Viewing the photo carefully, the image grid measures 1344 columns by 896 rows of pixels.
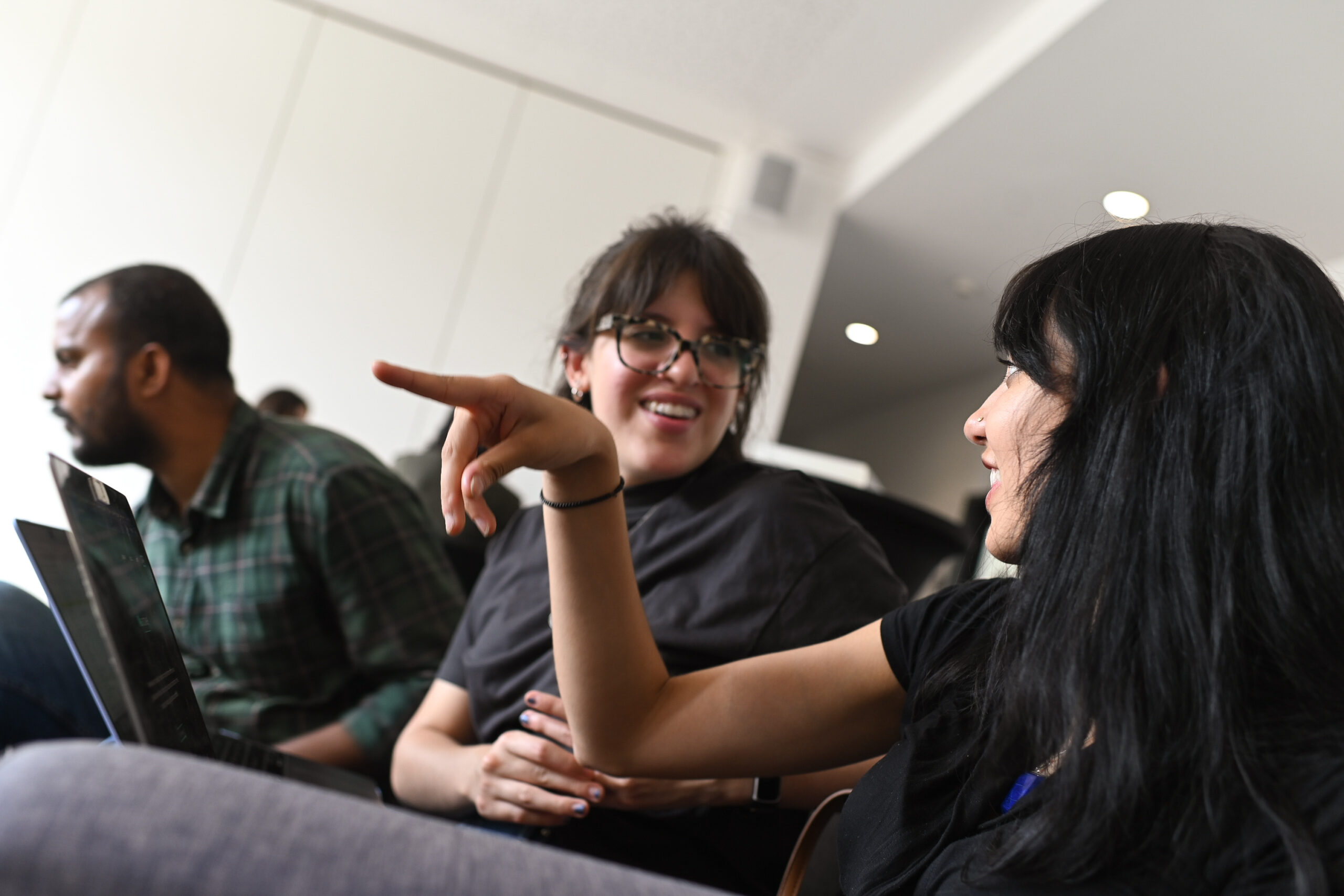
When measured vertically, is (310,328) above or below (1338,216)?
below

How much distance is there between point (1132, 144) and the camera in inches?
138

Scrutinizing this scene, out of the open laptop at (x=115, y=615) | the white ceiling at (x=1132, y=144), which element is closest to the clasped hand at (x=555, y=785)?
the open laptop at (x=115, y=615)

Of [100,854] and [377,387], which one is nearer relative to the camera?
[100,854]

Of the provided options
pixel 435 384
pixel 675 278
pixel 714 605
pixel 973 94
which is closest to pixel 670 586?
pixel 714 605

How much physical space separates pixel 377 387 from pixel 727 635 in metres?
3.18

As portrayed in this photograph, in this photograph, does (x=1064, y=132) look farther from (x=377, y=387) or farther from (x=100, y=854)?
(x=100, y=854)

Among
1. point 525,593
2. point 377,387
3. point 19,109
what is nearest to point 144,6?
point 19,109

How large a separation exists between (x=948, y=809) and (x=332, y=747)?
1061 millimetres

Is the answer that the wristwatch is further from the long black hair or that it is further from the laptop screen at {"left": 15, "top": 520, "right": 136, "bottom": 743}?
the laptop screen at {"left": 15, "top": 520, "right": 136, "bottom": 743}

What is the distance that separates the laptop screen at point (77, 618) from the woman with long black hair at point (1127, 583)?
22 centimetres

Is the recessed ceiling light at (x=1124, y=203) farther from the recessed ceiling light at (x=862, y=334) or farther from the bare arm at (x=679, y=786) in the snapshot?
the bare arm at (x=679, y=786)

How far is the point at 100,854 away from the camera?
12.2 inches

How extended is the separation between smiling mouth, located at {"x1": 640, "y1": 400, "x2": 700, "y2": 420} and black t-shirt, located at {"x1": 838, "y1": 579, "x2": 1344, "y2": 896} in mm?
508

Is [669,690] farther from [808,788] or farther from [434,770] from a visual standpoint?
[434,770]
